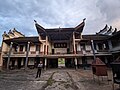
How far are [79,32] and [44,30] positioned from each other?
7.02 m

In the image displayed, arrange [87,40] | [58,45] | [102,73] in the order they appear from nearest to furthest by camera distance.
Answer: [102,73] < [87,40] < [58,45]

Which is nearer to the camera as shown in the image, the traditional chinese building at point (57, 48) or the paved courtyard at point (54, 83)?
the paved courtyard at point (54, 83)

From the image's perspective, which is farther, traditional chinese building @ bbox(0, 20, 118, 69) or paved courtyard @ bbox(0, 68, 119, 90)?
traditional chinese building @ bbox(0, 20, 118, 69)

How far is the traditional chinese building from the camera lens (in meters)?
21.0

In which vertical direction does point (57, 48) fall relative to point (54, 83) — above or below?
above

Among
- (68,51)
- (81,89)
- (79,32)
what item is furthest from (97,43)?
(81,89)

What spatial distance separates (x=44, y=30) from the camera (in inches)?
810

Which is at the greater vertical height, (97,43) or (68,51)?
(97,43)

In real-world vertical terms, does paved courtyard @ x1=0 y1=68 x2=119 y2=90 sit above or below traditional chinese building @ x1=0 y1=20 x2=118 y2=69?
below

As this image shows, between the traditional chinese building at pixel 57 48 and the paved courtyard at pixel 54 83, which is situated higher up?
the traditional chinese building at pixel 57 48

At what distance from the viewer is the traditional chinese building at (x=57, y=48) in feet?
68.8

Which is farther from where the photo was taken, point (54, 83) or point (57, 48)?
point (57, 48)

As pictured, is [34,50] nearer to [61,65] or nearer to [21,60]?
[21,60]

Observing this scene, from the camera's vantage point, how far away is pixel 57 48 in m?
25.2
